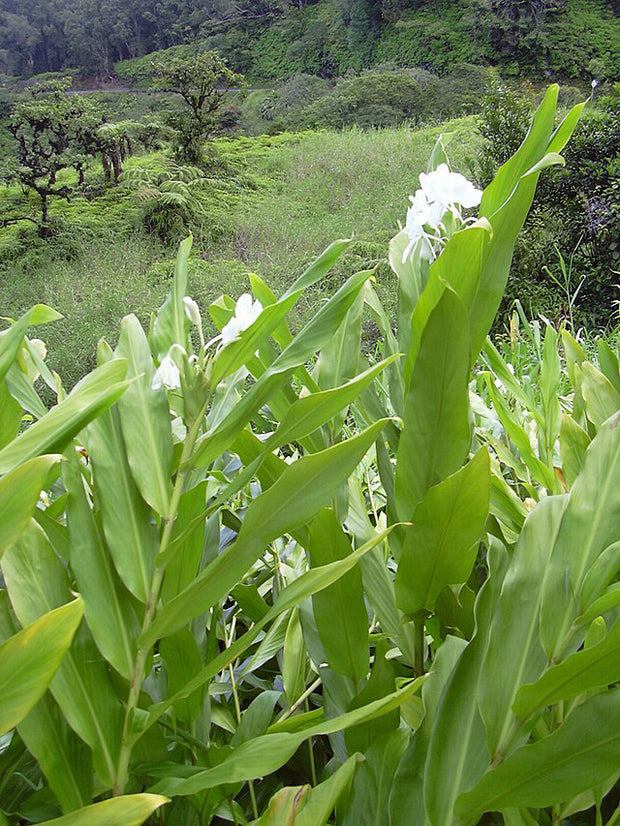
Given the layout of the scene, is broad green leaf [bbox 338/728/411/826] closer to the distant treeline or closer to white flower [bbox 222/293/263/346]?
white flower [bbox 222/293/263/346]

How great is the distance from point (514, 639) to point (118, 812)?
0.17 m

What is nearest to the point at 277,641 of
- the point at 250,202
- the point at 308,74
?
the point at 250,202

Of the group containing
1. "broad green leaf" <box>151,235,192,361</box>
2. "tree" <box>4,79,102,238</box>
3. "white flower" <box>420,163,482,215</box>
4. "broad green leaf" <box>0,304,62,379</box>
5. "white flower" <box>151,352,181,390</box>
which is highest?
"white flower" <box>420,163,482,215</box>

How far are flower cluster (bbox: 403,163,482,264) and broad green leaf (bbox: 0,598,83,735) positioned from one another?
24cm

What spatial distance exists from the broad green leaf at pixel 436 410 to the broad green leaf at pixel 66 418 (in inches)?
4.8

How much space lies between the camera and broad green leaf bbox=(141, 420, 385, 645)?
0.87 feet

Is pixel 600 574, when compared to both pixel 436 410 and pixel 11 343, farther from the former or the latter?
pixel 11 343

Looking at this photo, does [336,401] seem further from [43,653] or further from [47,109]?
[47,109]

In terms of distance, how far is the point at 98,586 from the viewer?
304 millimetres

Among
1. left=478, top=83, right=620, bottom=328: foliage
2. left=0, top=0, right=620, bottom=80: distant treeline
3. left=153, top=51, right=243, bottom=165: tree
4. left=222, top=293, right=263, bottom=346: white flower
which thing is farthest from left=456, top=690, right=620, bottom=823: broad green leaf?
left=0, top=0, right=620, bottom=80: distant treeline

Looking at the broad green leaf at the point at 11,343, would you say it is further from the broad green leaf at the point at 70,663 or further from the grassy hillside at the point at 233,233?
the grassy hillside at the point at 233,233

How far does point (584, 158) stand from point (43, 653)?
417 cm

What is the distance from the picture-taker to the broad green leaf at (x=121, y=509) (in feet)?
1.01

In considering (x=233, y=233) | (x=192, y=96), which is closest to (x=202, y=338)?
(x=233, y=233)
